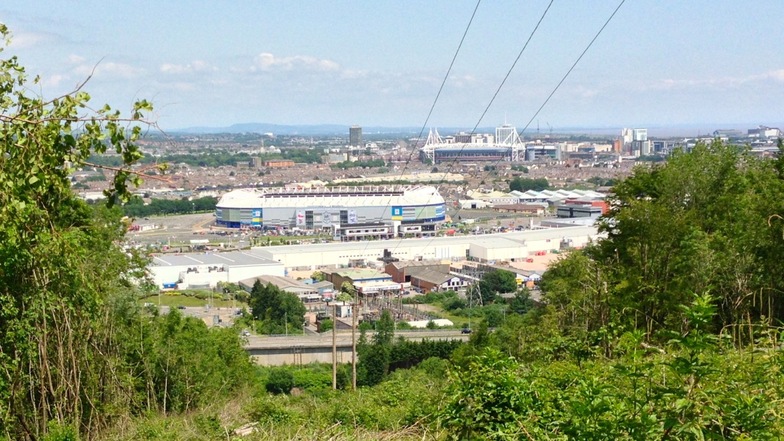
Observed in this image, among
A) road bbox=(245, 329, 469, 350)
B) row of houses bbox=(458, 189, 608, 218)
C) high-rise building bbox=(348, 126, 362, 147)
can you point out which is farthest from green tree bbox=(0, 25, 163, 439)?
high-rise building bbox=(348, 126, 362, 147)

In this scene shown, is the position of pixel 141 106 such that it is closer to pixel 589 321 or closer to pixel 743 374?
pixel 743 374

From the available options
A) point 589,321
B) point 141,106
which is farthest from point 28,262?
point 589,321

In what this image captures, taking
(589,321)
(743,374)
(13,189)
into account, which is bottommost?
(589,321)

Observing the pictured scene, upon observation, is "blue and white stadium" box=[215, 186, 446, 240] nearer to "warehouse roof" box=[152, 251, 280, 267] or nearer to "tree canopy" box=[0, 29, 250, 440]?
"warehouse roof" box=[152, 251, 280, 267]

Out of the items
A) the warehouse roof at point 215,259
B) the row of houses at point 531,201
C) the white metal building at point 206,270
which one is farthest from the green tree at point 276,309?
the row of houses at point 531,201

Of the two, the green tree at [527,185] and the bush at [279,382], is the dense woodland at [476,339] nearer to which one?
the bush at [279,382]

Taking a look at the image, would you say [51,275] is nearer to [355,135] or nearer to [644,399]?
[644,399]
